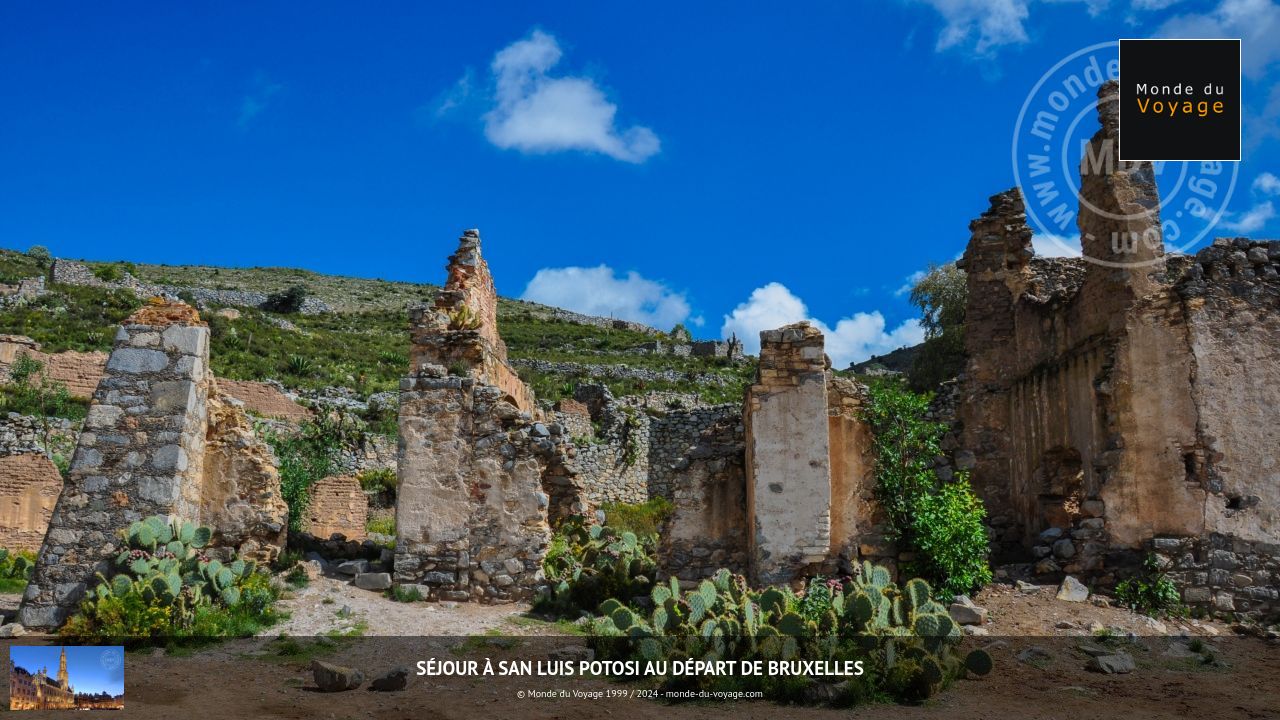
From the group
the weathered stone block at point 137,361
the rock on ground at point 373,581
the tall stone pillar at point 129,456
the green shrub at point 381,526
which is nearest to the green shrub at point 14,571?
the tall stone pillar at point 129,456

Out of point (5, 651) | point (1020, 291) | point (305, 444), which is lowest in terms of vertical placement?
point (5, 651)

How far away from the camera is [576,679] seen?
872cm

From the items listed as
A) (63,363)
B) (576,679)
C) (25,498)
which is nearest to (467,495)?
(576,679)

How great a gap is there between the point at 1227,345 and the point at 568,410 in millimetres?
23548

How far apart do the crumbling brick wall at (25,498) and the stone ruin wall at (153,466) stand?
27.3 feet

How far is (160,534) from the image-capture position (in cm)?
1045

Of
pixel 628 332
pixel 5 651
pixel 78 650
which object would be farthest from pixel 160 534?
pixel 628 332

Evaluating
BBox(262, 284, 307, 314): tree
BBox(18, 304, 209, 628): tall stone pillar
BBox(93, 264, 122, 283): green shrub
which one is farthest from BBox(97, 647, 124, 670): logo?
BBox(262, 284, 307, 314): tree

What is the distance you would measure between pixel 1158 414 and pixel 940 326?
20.5m

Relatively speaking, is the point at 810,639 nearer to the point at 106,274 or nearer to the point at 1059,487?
the point at 1059,487

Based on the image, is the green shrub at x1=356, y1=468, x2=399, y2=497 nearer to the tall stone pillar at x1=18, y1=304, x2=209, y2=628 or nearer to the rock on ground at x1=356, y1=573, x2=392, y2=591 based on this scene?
the rock on ground at x1=356, y1=573, x2=392, y2=591

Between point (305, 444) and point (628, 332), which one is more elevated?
point (628, 332)

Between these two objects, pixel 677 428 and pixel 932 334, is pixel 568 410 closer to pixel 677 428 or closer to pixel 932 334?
pixel 677 428

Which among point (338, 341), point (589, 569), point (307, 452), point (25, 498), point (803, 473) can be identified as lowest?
point (589, 569)
